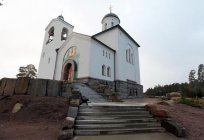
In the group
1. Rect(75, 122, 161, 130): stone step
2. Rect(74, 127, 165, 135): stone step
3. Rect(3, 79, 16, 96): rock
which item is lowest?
Rect(74, 127, 165, 135): stone step

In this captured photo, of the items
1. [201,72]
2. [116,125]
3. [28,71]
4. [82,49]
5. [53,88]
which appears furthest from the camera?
[201,72]

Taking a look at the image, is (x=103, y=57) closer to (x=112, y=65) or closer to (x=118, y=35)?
(x=112, y=65)

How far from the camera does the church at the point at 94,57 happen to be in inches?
640

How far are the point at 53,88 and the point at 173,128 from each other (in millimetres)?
6700

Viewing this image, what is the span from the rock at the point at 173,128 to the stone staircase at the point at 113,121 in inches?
7.3

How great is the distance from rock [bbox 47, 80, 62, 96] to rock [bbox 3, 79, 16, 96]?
1.98m

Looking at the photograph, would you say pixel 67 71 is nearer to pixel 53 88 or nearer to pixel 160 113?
pixel 53 88

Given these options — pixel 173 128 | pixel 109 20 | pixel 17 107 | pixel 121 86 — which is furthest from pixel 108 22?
pixel 173 128

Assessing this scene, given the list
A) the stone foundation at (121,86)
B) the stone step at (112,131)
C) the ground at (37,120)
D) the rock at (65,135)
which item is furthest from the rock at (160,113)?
the stone foundation at (121,86)

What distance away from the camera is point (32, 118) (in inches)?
231

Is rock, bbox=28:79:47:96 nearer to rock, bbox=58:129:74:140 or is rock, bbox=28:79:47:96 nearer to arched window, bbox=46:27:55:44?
rock, bbox=58:129:74:140

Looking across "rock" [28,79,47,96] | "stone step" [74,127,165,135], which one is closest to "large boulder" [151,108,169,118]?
"stone step" [74,127,165,135]

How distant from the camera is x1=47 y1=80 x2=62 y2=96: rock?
321 inches

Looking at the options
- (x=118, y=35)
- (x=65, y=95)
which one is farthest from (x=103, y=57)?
(x=65, y=95)
